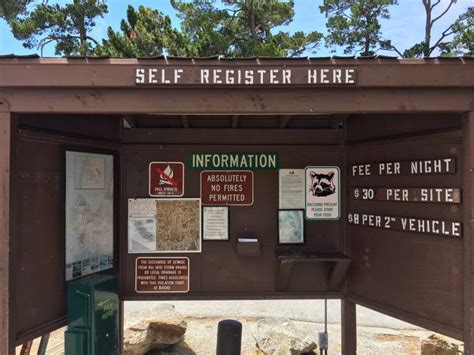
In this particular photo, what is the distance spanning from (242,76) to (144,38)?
14.2 meters

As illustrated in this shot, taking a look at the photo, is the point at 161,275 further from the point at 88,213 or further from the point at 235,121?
the point at 235,121

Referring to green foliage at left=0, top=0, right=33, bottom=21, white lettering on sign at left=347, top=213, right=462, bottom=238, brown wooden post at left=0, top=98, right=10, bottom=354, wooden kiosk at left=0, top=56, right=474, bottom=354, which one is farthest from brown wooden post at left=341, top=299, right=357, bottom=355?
green foliage at left=0, top=0, right=33, bottom=21

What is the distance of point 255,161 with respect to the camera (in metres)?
4.37

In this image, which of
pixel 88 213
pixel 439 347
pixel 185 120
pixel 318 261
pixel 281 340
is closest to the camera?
pixel 88 213

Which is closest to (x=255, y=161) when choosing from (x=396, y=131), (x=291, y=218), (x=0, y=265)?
(x=291, y=218)

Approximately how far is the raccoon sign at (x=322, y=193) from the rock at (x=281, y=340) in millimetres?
2917

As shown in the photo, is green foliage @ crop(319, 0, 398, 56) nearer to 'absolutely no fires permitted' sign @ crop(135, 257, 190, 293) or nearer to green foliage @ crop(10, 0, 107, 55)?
green foliage @ crop(10, 0, 107, 55)

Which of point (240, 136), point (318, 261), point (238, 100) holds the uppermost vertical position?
point (238, 100)

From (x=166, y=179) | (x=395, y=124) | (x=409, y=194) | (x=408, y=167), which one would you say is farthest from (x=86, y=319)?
(x=395, y=124)

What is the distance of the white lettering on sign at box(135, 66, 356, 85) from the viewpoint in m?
2.81

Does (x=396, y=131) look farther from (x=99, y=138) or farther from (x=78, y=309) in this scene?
(x=78, y=309)

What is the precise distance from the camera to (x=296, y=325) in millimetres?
8727

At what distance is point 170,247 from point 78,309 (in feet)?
3.80

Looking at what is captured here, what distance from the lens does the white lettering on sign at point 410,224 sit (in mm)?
3112
